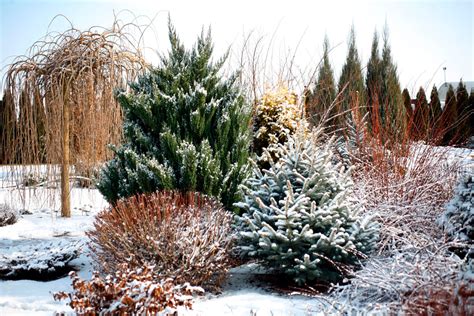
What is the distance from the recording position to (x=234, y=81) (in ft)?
19.5

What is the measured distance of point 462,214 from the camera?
4375 mm

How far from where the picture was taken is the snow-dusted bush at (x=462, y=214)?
4.30 metres

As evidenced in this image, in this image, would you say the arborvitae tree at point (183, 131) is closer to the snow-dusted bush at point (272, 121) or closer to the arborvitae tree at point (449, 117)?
the snow-dusted bush at point (272, 121)

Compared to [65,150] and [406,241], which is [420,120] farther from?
[65,150]

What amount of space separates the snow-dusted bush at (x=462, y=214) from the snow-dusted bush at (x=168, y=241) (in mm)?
2059

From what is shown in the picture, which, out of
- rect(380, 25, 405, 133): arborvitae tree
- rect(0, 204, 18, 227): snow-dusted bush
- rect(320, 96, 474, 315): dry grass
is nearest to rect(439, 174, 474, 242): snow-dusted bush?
rect(320, 96, 474, 315): dry grass

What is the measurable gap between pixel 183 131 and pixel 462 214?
303 cm

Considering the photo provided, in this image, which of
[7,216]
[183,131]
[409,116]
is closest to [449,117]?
[409,116]

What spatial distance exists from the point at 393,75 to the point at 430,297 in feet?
43.3

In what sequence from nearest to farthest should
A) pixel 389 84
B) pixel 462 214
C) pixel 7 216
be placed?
1. pixel 462 214
2. pixel 7 216
3. pixel 389 84

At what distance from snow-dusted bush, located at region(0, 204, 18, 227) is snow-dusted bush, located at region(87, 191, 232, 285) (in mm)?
4552

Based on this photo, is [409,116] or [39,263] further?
[409,116]

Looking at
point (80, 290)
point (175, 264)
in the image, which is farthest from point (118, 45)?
point (80, 290)

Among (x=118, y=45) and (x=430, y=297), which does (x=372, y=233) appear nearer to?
(x=430, y=297)
